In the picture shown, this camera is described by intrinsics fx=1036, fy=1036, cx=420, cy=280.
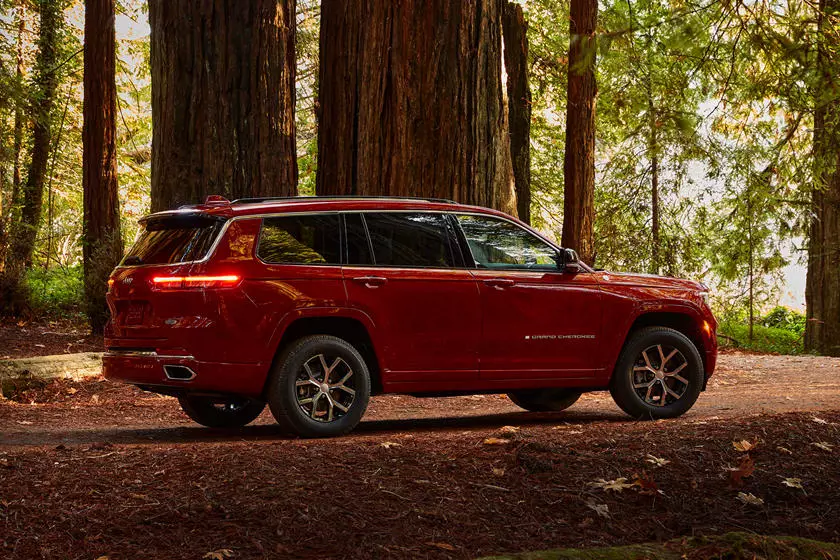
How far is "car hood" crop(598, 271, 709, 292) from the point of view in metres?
9.16

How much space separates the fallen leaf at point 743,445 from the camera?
703 centimetres

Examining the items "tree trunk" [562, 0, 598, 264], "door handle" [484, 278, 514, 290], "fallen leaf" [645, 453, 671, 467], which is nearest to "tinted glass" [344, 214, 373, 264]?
"door handle" [484, 278, 514, 290]

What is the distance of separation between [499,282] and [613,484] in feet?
8.84

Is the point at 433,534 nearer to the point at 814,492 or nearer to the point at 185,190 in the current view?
the point at 814,492

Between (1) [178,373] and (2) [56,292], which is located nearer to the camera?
(1) [178,373]

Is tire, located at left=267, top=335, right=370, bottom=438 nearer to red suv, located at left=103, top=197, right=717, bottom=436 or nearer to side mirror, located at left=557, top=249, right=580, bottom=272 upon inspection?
Result: red suv, located at left=103, top=197, right=717, bottom=436

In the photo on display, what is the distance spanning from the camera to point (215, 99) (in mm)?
11070

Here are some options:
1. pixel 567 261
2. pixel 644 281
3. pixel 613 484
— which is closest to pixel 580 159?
pixel 644 281

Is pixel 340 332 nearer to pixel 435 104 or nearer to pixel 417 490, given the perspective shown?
pixel 417 490

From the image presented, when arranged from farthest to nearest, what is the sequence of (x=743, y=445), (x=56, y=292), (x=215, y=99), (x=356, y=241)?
(x=56, y=292) → (x=215, y=99) → (x=356, y=241) → (x=743, y=445)

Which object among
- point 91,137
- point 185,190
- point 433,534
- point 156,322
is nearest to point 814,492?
point 433,534

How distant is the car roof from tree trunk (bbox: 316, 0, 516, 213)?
2073 mm

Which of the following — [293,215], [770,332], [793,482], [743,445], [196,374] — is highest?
[293,215]

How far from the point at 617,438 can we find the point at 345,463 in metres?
2.08
